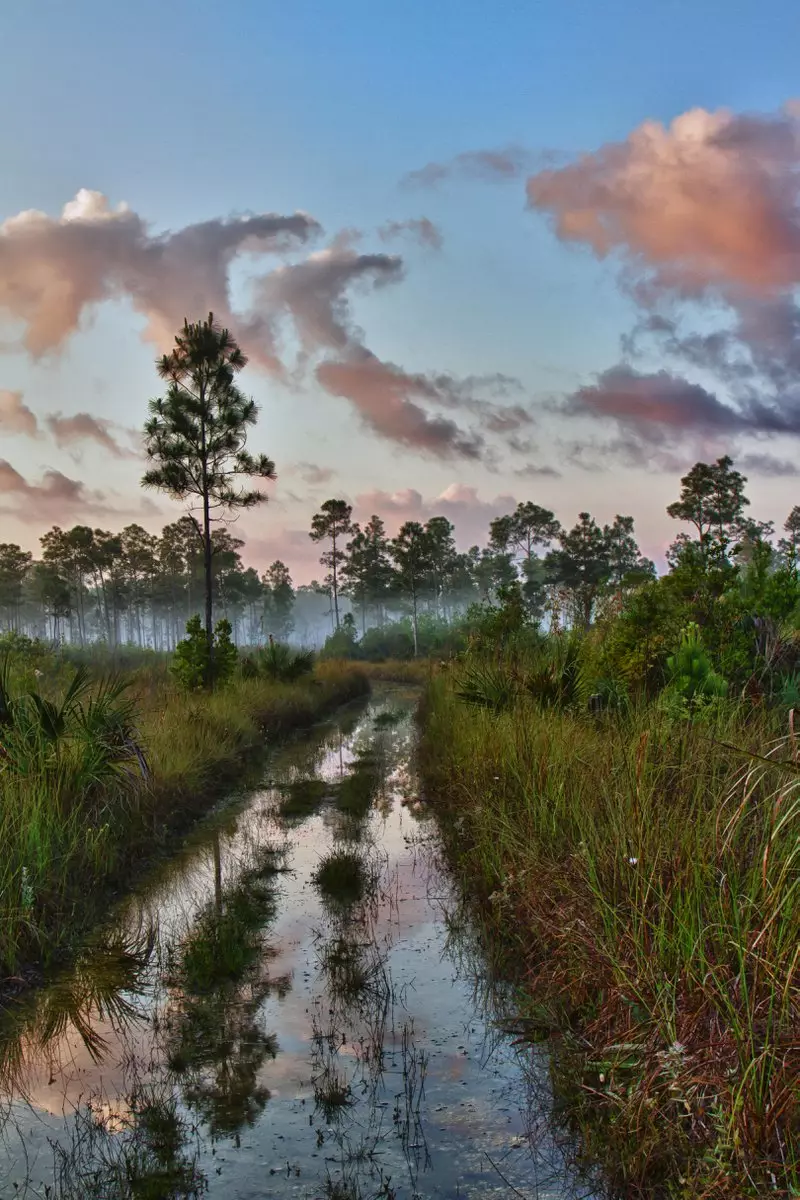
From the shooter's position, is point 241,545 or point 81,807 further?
point 241,545

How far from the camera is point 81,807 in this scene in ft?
26.4

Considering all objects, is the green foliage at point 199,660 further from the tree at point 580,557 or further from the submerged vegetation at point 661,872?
the tree at point 580,557

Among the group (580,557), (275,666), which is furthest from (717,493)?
(275,666)

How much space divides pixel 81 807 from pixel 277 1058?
160 inches

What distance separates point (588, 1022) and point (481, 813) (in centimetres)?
345

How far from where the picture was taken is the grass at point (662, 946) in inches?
121

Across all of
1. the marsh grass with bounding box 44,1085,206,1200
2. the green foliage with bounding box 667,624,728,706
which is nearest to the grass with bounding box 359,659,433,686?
the green foliage with bounding box 667,624,728,706

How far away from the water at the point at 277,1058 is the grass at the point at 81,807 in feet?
1.18

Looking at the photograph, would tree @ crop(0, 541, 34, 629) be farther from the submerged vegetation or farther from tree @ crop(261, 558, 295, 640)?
the submerged vegetation

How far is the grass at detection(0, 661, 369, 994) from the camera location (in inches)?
242

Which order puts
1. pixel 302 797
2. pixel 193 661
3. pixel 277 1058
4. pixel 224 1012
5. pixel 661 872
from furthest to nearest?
pixel 193 661 < pixel 302 797 < pixel 224 1012 < pixel 277 1058 < pixel 661 872

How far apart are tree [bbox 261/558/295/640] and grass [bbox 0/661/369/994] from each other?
91.5 metres

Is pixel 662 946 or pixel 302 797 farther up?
pixel 662 946

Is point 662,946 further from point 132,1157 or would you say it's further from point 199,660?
point 199,660
